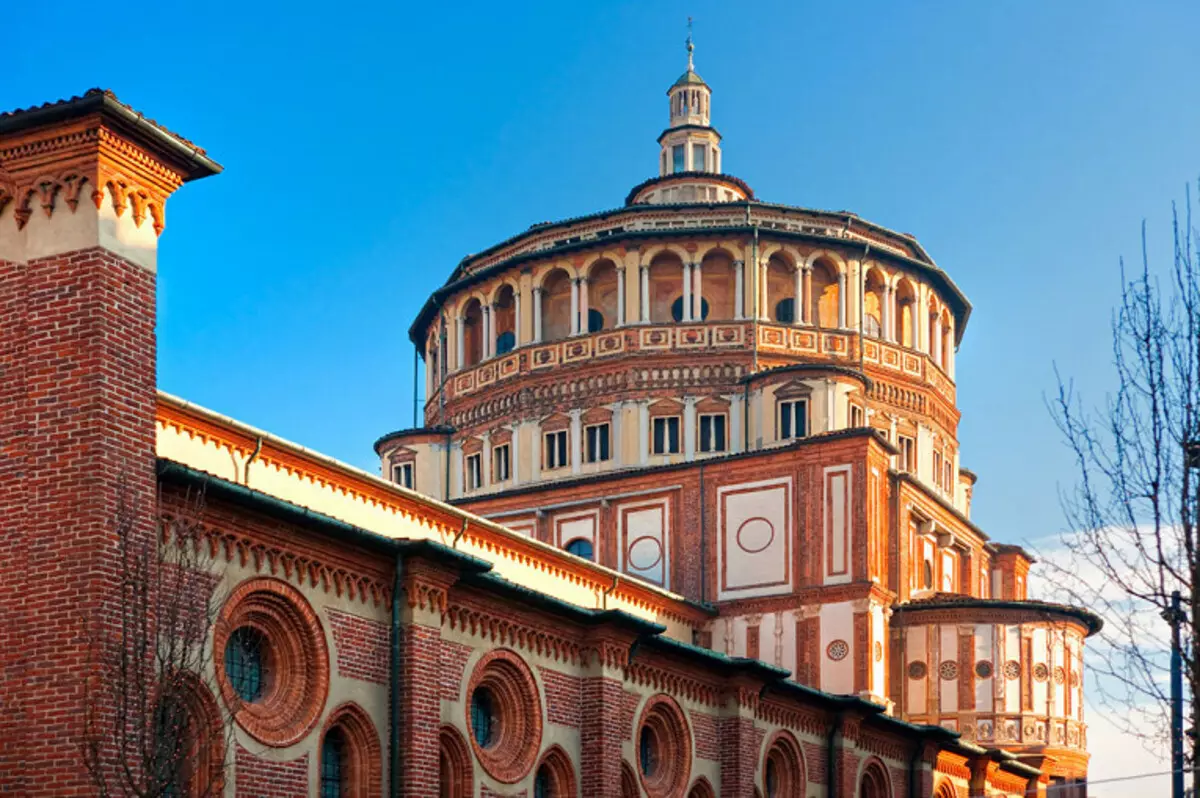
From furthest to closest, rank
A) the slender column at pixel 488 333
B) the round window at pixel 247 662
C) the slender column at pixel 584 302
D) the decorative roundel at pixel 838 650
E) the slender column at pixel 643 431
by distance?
1. the slender column at pixel 488 333
2. the slender column at pixel 584 302
3. the slender column at pixel 643 431
4. the decorative roundel at pixel 838 650
5. the round window at pixel 247 662

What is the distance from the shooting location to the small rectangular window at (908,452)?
2040 inches

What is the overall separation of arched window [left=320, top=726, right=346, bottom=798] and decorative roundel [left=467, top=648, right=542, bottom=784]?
9.69ft

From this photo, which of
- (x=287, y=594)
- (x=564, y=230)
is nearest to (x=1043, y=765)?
(x=564, y=230)

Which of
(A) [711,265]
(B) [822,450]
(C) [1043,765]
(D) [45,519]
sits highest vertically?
(A) [711,265]

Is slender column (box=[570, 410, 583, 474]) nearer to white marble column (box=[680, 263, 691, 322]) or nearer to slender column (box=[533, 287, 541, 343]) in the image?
slender column (box=[533, 287, 541, 343])

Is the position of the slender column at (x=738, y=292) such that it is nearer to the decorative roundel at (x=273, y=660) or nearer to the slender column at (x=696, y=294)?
the slender column at (x=696, y=294)

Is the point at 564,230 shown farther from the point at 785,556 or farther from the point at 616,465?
the point at 785,556

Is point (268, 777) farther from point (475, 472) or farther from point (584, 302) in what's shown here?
point (475, 472)

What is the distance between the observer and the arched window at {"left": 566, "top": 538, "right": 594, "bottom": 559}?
46844 mm

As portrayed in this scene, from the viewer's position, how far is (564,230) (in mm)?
53062

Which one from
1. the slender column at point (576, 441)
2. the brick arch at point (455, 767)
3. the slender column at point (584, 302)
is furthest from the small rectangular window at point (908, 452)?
the brick arch at point (455, 767)

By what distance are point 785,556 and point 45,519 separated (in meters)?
28.0

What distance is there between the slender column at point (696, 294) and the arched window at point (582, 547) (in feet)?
25.4

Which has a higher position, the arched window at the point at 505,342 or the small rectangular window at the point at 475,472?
the arched window at the point at 505,342
